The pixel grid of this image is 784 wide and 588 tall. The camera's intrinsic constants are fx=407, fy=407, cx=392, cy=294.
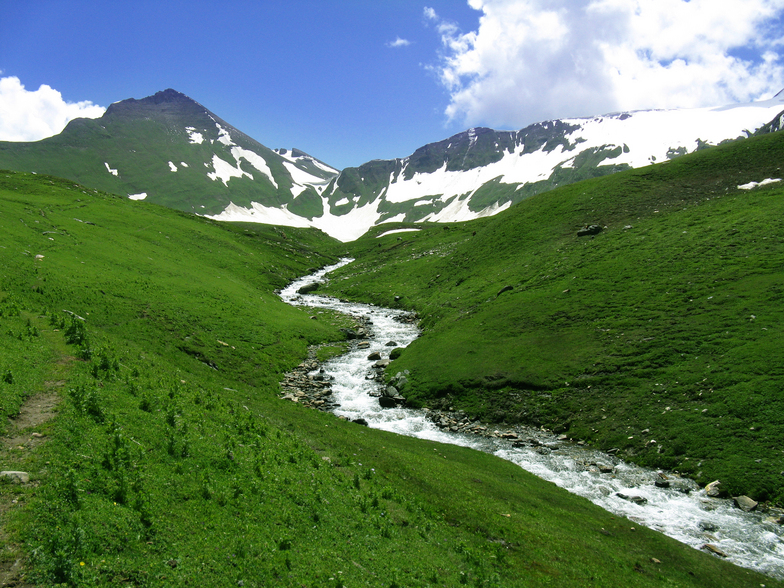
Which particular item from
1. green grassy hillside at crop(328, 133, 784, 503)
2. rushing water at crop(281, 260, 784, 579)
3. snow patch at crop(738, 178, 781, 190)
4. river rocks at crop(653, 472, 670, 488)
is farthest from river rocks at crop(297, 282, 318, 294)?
snow patch at crop(738, 178, 781, 190)

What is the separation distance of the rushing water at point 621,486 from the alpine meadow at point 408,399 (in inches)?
49.5

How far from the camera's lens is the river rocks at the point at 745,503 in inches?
856

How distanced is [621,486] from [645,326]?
18681 millimetres

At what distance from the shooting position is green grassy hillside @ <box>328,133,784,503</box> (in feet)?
90.2

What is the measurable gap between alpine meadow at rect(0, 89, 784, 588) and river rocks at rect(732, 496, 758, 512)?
707 mm

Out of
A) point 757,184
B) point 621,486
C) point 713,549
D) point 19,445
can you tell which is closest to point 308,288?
point 621,486

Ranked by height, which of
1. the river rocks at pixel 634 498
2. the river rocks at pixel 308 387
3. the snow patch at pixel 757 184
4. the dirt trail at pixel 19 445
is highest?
the snow patch at pixel 757 184

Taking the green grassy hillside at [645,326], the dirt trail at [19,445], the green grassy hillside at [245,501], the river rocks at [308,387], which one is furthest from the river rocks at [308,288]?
the dirt trail at [19,445]

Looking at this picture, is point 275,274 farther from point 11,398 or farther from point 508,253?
point 11,398

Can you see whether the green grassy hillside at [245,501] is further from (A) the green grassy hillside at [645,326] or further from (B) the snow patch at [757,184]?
(B) the snow patch at [757,184]

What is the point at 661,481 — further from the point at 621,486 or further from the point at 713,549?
the point at 713,549

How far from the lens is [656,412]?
29.8 meters

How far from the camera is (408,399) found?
3878 centimetres

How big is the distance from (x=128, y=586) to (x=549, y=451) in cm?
2778
